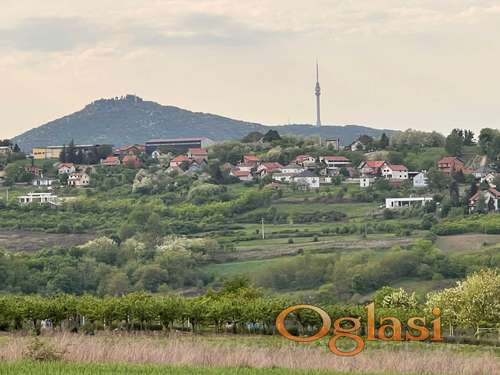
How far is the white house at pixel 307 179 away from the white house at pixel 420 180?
32.4 feet

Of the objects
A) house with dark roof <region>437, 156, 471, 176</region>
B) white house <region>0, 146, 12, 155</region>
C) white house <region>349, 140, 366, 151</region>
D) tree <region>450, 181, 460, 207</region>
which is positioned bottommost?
tree <region>450, 181, 460, 207</region>

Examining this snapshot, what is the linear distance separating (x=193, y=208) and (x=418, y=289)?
43.2m

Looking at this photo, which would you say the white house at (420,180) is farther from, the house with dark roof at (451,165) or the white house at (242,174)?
the white house at (242,174)

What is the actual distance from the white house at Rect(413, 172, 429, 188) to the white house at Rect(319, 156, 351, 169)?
45.5 feet

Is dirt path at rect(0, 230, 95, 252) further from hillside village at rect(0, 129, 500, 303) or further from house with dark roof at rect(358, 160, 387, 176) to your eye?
house with dark roof at rect(358, 160, 387, 176)

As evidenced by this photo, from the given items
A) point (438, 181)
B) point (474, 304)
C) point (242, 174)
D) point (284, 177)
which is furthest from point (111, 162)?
point (474, 304)

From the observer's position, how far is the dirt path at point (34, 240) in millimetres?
103500

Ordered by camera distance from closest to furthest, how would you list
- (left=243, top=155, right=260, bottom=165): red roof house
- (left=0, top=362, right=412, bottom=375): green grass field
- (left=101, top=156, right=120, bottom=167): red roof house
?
(left=0, top=362, right=412, bottom=375): green grass field
(left=243, top=155, right=260, bottom=165): red roof house
(left=101, top=156, right=120, bottom=167): red roof house

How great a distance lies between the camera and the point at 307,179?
131m

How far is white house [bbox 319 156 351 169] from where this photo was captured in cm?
14499

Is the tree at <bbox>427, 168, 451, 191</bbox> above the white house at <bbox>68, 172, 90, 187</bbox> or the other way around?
the other way around

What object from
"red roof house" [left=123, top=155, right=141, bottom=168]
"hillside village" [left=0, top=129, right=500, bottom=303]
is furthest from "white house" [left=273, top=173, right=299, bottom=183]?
"red roof house" [left=123, top=155, right=141, bottom=168]

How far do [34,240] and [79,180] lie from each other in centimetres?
3631

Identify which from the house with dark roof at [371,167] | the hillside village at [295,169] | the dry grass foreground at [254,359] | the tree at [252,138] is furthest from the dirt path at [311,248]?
the tree at [252,138]
